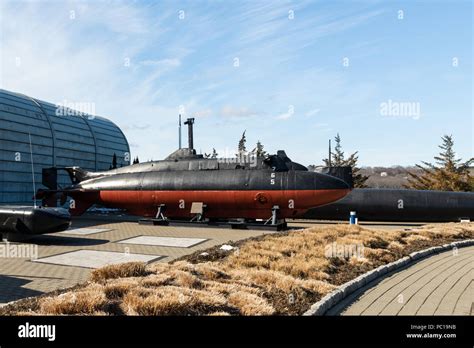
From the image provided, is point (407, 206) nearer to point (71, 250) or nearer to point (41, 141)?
point (71, 250)

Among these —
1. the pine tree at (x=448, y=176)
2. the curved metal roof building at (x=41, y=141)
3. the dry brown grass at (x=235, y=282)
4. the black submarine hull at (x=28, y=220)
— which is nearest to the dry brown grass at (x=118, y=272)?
the dry brown grass at (x=235, y=282)

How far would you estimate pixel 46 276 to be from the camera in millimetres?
10266

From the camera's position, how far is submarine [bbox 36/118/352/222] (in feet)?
70.3

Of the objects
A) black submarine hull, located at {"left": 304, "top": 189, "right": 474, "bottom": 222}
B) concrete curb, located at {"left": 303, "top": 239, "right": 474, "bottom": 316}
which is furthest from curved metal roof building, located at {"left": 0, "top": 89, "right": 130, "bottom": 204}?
concrete curb, located at {"left": 303, "top": 239, "right": 474, "bottom": 316}

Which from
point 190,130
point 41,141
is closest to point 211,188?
point 190,130

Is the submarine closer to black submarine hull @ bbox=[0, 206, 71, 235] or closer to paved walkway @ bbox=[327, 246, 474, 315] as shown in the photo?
black submarine hull @ bbox=[0, 206, 71, 235]

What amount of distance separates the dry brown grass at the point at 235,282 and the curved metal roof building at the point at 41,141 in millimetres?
27032

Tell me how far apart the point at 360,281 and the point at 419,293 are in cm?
131

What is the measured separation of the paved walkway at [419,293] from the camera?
24.0 feet

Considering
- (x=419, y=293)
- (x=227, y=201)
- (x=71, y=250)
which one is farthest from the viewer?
(x=227, y=201)

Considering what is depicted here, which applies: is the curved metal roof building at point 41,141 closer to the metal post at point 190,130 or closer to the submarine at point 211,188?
the submarine at point 211,188

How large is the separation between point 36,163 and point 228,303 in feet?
111

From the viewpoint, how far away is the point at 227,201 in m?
22.5

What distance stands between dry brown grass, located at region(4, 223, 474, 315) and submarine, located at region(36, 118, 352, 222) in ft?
22.2
